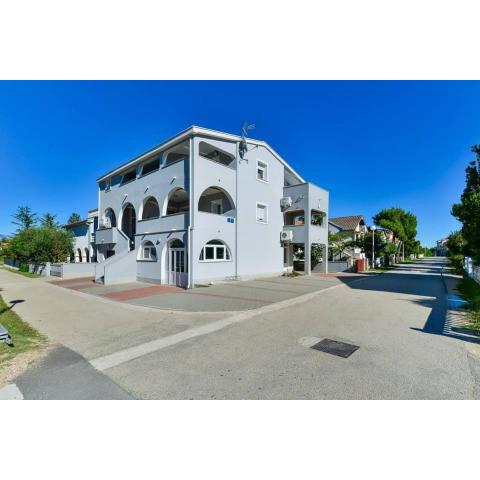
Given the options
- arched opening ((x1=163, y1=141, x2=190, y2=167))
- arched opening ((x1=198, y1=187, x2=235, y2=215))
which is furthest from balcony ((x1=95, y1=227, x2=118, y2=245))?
arched opening ((x1=198, y1=187, x2=235, y2=215))

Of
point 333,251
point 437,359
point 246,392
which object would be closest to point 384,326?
point 437,359

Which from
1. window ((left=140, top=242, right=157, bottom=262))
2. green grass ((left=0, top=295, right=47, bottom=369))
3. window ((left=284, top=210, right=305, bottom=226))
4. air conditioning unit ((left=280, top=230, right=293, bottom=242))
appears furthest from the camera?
window ((left=284, top=210, right=305, bottom=226))

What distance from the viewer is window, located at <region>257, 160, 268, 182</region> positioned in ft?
62.0

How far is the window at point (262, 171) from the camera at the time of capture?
18.9 metres

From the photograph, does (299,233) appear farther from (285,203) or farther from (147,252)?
(147,252)

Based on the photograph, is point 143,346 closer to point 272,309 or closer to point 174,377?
point 174,377

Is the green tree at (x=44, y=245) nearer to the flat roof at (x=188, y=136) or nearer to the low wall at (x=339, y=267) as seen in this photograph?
the flat roof at (x=188, y=136)

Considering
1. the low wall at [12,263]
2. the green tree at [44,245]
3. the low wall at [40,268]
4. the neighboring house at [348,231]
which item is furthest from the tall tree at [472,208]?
the low wall at [12,263]

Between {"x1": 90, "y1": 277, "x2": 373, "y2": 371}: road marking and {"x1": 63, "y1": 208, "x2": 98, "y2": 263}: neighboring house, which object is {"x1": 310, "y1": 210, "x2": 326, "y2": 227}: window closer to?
{"x1": 90, "y1": 277, "x2": 373, "y2": 371}: road marking

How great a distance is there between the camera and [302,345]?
5.34 m

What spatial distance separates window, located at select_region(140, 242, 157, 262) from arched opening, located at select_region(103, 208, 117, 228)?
6.56m

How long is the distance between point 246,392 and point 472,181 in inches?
766

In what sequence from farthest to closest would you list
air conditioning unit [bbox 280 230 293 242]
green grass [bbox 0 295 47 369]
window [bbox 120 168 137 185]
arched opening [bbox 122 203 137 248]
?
arched opening [bbox 122 203 137 248] → window [bbox 120 168 137 185] → air conditioning unit [bbox 280 230 293 242] → green grass [bbox 0 295 47 369]

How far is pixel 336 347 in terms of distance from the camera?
523cm
